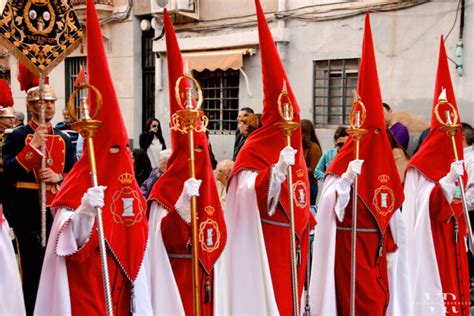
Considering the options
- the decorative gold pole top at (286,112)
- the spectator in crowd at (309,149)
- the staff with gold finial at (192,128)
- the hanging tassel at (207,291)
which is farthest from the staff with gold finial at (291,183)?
the spectator in crowd at (309,149)

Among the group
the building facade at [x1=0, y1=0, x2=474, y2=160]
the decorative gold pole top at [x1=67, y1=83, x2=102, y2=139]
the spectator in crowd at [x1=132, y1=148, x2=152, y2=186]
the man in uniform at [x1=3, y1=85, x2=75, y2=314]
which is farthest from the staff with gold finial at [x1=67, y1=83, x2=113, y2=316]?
the building facade at [x1=0, y1=0, x2=474, y2=160]

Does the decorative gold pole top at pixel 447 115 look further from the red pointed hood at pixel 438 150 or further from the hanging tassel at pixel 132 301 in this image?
the hanging tassel at pixel 132 301

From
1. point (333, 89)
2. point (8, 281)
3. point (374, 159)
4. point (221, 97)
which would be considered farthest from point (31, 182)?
point (221, 97)

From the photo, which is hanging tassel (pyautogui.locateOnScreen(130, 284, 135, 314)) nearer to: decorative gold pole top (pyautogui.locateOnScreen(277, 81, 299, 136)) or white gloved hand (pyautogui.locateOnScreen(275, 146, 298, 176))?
white gloved hand (pyautogui.locateOnScreen(275, 146, 298, 176))

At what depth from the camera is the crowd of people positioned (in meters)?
4.45

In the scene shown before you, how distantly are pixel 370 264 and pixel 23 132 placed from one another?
304 cm

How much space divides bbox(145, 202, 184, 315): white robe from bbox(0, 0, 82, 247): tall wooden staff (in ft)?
2.82

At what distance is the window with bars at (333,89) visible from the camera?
1151cm

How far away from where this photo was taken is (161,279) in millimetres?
4938

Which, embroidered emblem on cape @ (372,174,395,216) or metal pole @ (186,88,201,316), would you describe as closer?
metal pole @ (186,88,201,316)

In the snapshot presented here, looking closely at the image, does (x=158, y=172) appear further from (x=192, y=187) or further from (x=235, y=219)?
(x=192, y=187)

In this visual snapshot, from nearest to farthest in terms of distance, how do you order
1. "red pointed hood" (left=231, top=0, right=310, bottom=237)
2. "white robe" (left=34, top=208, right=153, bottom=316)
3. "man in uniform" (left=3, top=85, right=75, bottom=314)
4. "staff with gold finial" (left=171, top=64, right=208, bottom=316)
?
1. "white robe" (left=34, top=208, right=153, bottom=316)
2. "staff with gold finial" (left=171, top=64, right=208, bottom=316)
3. "man in uniform" (left=3, top=85, right=75, bottom=314)
4. "red pointed hood" (left=231, top=0, right=310, bottom=237)

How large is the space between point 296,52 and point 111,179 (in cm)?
832

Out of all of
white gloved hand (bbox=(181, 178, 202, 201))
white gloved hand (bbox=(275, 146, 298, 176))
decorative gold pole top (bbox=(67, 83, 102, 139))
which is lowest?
white gloved hand (bbox=(181, 178, 202, 201))
